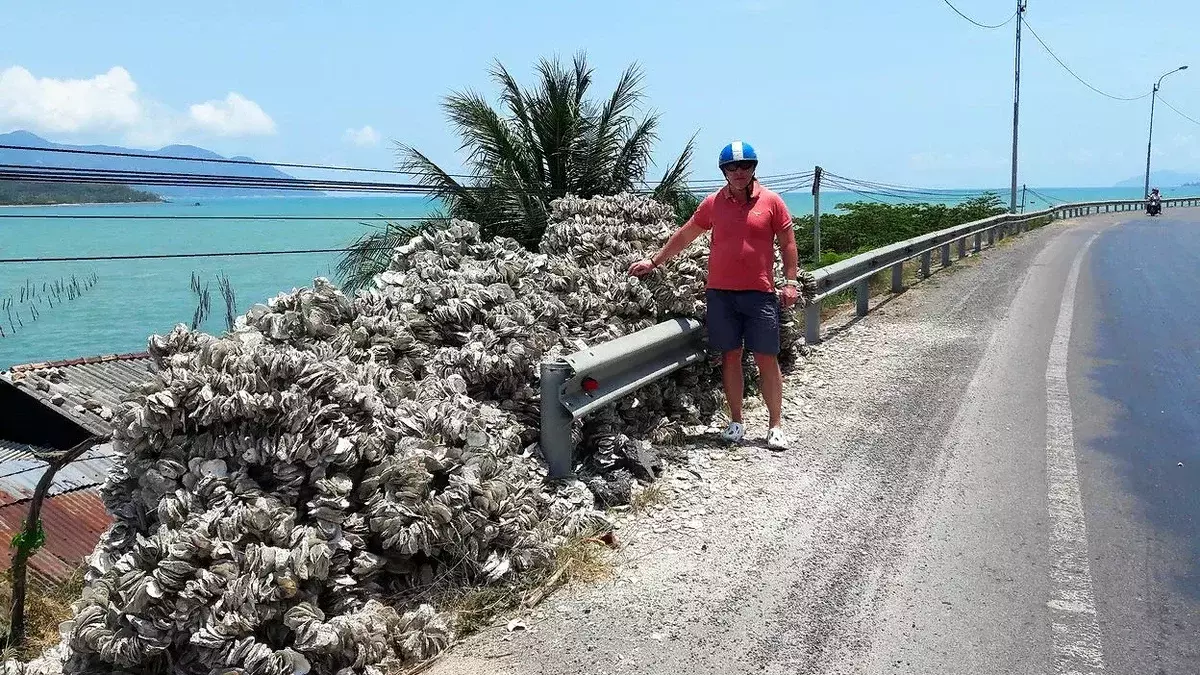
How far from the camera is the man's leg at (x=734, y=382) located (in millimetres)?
5918

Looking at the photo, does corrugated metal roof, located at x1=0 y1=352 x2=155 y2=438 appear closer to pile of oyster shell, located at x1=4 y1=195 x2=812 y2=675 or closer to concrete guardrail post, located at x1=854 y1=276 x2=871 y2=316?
pile of oyster shell, located at x1=4 y1=195 x2=812 y2=675

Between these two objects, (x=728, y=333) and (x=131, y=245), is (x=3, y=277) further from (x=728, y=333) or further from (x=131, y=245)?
(x=728, y=333)

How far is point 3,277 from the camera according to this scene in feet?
159

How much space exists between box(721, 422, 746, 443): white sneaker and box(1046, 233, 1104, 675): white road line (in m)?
1.78

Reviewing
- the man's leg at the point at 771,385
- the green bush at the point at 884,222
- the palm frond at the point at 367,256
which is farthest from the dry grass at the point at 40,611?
the green bush at the point at 884,222

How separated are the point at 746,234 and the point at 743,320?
57 cm

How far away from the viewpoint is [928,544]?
4176 millimetres

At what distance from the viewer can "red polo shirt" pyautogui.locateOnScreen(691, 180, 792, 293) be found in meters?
5.70

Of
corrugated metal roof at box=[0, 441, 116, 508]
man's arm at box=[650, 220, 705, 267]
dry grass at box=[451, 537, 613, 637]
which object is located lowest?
corrugated metal roof at box=[0, 441, 116, 508]

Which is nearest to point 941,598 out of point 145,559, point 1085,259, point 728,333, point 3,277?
point 728,333

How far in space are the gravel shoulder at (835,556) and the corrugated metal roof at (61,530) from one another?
196 inches

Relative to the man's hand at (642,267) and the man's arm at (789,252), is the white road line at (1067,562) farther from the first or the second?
the man's hand at (642,267)

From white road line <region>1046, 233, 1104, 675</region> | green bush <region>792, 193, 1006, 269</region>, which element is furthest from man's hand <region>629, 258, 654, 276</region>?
green bush <region>792, 193, 1006, 269</region>

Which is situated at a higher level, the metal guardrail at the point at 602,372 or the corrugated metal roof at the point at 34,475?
the metal guardrail at the point at 602,372
